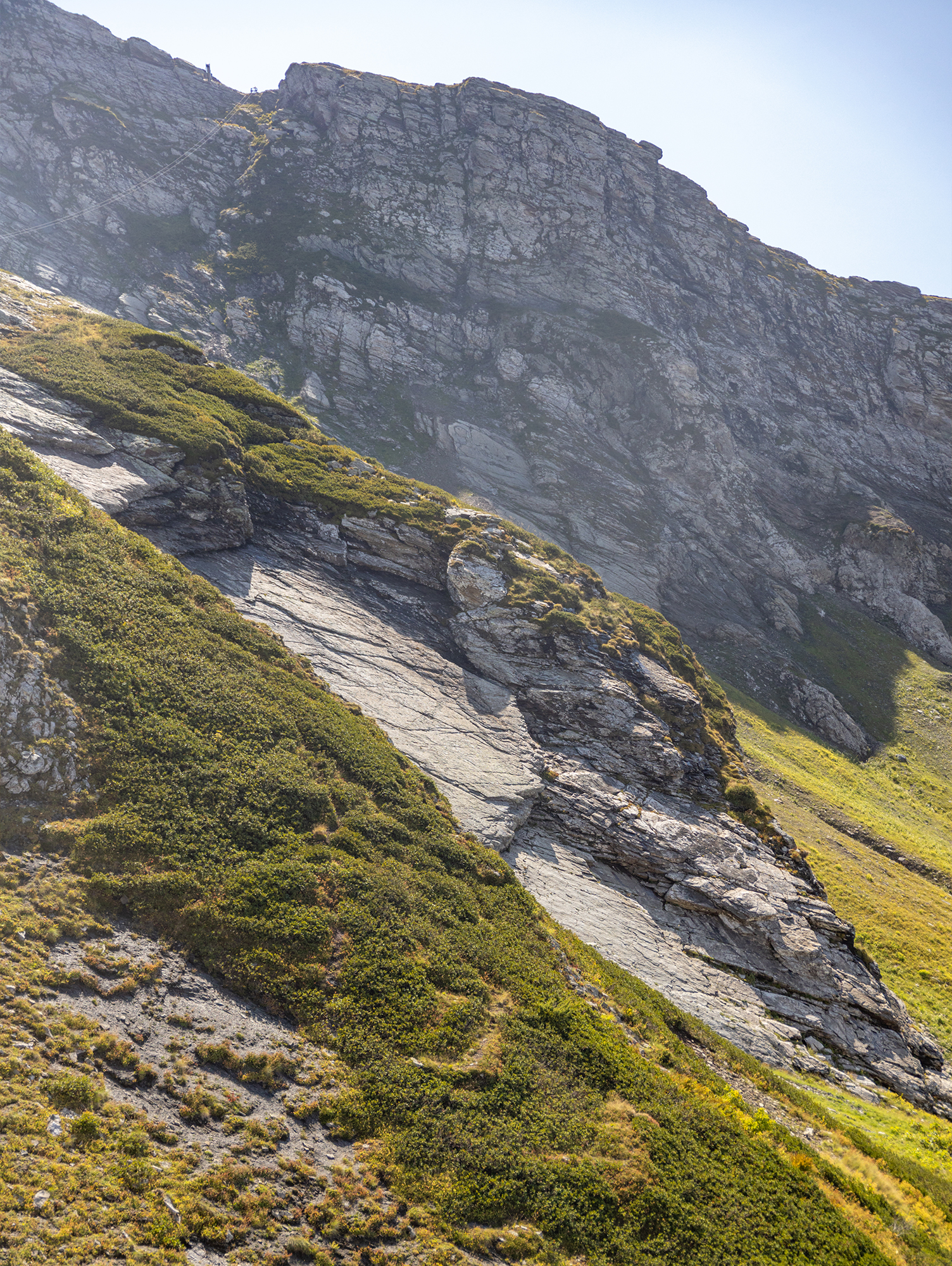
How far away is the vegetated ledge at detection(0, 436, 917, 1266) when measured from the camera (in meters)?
12.1

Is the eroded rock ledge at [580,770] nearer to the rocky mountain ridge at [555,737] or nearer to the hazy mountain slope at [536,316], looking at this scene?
the rocky mountain ridge at [555,737]

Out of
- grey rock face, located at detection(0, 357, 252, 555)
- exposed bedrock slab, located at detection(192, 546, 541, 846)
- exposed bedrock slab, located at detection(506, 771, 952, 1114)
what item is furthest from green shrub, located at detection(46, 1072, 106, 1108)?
grey rock face, located at detection(0, 357, 252, 555)

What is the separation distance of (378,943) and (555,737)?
16750 mm

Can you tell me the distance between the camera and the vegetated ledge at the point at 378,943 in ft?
39.8

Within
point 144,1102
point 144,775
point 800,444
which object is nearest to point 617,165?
point 800,444

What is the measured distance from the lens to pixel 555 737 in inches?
1217

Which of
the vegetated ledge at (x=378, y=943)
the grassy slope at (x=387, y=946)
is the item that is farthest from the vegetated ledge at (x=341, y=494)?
the grassy slope at (x=387, y=946)

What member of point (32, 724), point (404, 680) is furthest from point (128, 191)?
point (32, 724)

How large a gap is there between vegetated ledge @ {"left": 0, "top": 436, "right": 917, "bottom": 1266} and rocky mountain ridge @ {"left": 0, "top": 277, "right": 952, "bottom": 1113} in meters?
4.17

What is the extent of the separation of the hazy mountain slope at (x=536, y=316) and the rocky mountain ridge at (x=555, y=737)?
3579cm

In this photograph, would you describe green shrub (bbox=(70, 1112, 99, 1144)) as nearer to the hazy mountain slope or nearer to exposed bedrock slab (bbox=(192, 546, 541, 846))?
exposed bedrock slab (bbox=(192, 546, 541, 846))

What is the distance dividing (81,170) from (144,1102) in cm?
10828

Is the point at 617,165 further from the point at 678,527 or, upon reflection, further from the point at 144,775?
the point at 144,775

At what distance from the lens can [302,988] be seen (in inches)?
A: 563
